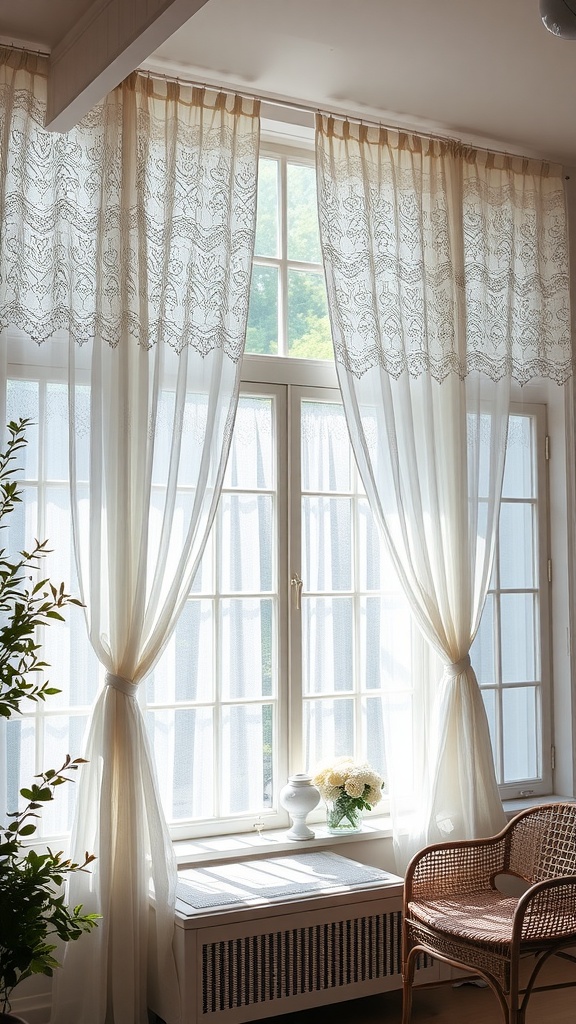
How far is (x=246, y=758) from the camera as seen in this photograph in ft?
12.2

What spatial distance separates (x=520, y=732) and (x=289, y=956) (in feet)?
5.06

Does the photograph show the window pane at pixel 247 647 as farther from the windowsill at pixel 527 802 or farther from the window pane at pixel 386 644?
the windowsill at pixel 527 802

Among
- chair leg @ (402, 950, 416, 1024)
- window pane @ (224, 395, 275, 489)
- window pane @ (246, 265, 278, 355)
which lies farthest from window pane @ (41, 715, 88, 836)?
window pane @ (246, 265, 278, 355)

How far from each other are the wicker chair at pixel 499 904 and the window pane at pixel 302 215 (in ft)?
7.30

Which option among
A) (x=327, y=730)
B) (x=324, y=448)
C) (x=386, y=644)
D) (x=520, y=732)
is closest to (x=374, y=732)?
(x=327, y=730)

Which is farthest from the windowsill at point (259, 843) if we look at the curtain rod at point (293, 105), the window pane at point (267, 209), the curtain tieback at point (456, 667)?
the curtain rod at point (293, 105)

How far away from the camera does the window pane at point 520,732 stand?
14.0 feet

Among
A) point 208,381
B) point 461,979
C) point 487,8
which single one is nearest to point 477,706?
point 461,979

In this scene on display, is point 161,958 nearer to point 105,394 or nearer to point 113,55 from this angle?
point 105,394

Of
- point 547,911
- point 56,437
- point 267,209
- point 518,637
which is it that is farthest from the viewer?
point 518,637

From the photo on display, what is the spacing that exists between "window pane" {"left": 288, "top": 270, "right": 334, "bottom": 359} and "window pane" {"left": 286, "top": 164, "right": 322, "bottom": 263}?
78 mm

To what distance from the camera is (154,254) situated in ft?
11.1

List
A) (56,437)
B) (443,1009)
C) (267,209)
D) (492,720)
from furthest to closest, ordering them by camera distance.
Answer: (492,720), (267,209), (443,1009), (56,437)

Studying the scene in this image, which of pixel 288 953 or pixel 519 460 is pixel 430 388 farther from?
pixel 288 953
